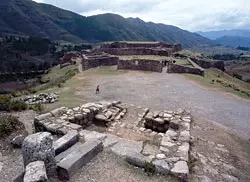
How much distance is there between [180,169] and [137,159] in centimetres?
109

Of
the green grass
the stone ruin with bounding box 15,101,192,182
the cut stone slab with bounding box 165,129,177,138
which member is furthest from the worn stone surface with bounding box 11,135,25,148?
the green grass

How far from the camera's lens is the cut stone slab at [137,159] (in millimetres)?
7047

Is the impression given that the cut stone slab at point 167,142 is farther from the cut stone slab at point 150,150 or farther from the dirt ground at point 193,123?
the dirt ground at point 193,123

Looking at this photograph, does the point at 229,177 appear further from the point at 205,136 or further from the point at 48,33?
the point at 48,33

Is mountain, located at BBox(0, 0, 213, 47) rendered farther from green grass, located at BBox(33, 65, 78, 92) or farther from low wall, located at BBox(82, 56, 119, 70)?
low wall, located at BBox(82, 56, 119, 70)

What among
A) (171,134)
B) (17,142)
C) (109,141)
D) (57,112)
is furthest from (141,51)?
(17,142)

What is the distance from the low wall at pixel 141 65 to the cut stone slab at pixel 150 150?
19.9 meters

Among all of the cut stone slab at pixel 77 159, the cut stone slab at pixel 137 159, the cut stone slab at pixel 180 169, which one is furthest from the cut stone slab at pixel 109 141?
the cut stone slab at pixel 180 169

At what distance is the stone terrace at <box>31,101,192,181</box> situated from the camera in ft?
23.0

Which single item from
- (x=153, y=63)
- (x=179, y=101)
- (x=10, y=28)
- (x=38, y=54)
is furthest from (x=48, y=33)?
(x=179, y=101)

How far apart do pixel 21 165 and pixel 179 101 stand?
10.9 m

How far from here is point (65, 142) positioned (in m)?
7.47

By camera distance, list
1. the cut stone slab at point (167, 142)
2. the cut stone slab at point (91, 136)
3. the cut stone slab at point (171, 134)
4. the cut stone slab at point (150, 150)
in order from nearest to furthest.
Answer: the cut stone slab at point (150, 150) → the cut stone slab at point (167, 142) → the cut stone slab at point (91, 136) → the cut stone slab at point (171, 134)

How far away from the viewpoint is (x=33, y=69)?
61.7m
